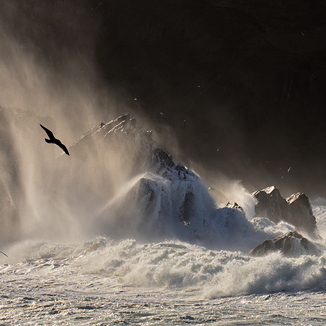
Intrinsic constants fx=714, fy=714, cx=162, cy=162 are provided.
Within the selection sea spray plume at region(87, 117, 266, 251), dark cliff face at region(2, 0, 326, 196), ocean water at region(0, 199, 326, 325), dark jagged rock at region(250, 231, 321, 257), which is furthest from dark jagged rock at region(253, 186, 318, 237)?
dark cliff face at region(2, 0, 326, 196)

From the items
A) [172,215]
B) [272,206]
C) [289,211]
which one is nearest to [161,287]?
[172,215]

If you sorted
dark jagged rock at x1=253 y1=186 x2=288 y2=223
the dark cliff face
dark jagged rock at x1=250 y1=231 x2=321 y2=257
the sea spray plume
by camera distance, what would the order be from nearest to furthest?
1. dark jagged rock at x1=250 y1=231 x2=321 y2=257
2. the sea spray plume
3. dark jagged rock at x1=253 y1=186 x2=288 y2=223
4. the dark cliff face

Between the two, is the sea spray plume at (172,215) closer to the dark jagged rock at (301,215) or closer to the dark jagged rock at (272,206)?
the dark jagged rock at (272,206)

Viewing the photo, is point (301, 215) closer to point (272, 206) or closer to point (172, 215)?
point (272, 206)

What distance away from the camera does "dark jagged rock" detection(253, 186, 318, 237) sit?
136 ft

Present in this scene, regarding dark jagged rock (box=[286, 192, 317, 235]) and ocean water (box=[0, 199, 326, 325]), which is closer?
ocean water (box=[0, 199, 326, 325])

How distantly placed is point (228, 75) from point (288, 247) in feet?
200

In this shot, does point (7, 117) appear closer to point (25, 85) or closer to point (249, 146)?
point (249, 146)

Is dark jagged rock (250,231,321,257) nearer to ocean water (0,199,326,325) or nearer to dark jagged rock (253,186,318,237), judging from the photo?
ocean water (0,199,326,325)

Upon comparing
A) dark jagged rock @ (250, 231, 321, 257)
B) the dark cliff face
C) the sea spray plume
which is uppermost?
the dark cliff face

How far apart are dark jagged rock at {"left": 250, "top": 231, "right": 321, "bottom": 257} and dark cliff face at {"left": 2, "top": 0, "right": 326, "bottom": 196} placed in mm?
44912

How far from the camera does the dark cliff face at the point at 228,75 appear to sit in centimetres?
8181

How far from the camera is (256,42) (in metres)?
92.3

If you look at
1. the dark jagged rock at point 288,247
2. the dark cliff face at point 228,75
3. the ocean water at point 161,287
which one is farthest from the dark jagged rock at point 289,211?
the dark cliff face at point 228,75
